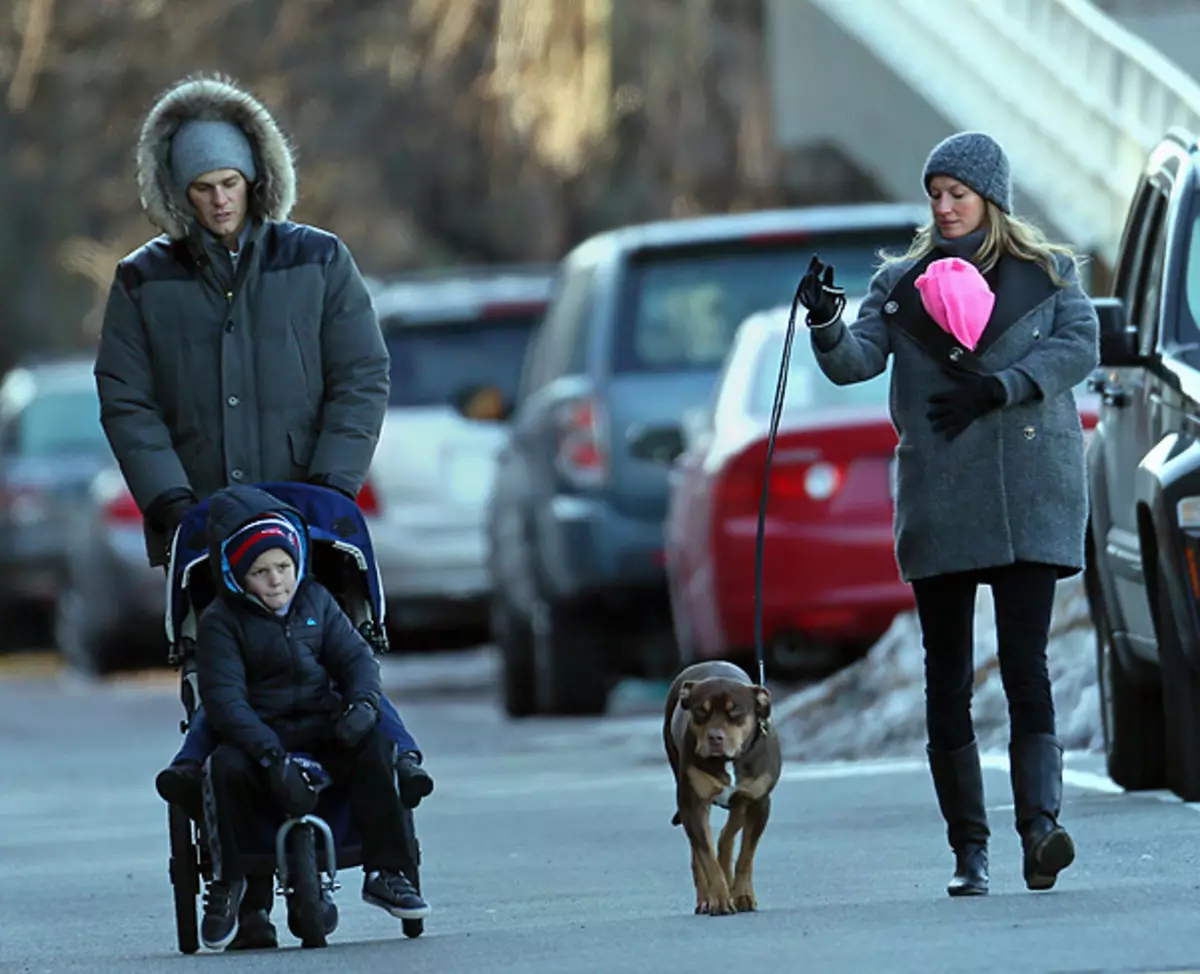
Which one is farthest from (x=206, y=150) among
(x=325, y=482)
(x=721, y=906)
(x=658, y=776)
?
(x=658, y=776)

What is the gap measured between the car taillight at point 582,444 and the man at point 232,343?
7.25 meters

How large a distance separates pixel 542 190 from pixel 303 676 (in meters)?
23.5

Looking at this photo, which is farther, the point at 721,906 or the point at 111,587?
the point at 111,587

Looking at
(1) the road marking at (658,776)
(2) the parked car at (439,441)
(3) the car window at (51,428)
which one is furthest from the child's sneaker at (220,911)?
(3) the car window at (51,428)

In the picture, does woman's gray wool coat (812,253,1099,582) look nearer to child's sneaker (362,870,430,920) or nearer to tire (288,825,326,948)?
child's sneaker (362,870,430,920)

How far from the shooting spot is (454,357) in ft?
64.6

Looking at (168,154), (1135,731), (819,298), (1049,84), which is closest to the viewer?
(819,298)

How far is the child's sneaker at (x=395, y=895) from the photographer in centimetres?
844

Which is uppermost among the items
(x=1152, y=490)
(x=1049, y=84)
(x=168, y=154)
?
(x=1049, y=84)

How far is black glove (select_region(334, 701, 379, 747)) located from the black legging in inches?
50.9

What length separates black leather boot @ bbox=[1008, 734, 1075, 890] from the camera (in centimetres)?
859

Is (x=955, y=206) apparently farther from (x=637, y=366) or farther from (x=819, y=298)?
(x=637, y=366)

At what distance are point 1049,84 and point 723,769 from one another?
1284 centimetres

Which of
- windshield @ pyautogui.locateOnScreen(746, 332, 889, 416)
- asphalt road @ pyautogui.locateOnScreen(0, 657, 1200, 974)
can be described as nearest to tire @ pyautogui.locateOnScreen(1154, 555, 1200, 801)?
asphalt road @ pyautogui.locateOnScreen(0, 657, 1200, 974)
